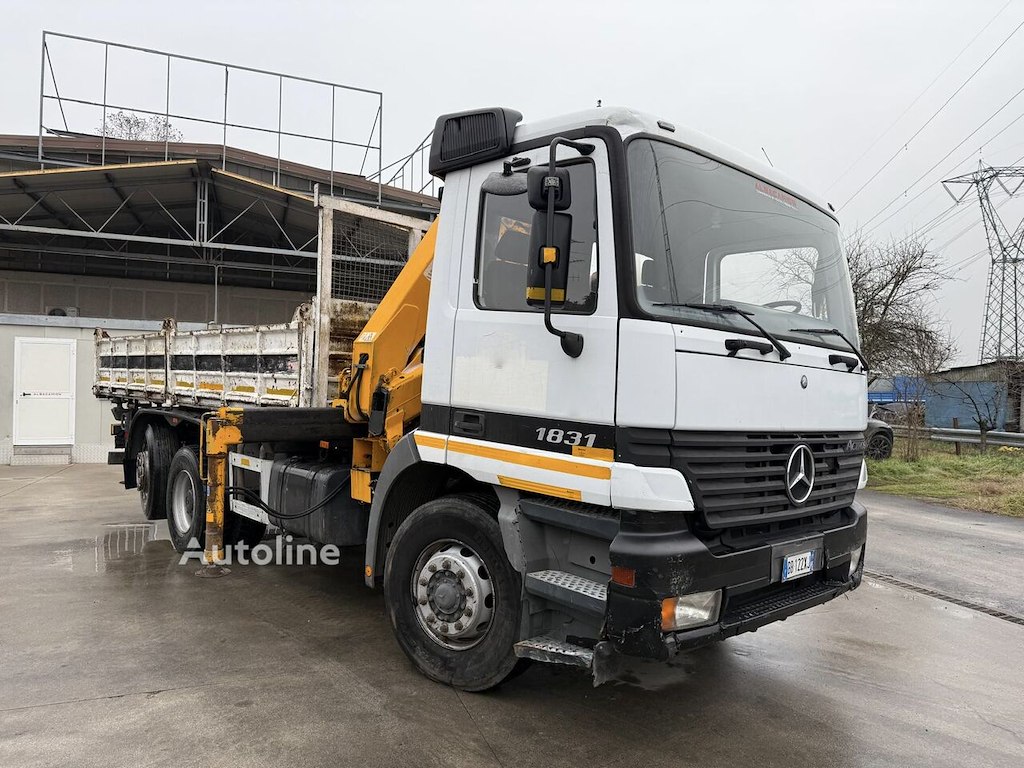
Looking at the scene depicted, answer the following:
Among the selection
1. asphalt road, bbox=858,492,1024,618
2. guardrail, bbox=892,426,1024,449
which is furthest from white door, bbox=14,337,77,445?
guardrail, bbox=892,426,1024,449

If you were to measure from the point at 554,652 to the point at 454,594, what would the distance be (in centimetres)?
68

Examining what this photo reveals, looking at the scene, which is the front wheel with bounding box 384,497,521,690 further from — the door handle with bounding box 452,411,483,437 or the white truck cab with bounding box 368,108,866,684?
the door handle with bounding box 452,411,483,437

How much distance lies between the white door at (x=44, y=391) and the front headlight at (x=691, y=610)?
1468cm

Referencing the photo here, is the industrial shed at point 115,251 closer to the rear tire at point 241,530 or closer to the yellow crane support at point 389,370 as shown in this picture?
the rear tire at point 241,530

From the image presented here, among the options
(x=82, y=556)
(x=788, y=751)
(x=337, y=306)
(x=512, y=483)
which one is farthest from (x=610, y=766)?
(x=82, y=556)

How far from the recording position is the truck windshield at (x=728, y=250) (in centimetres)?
295

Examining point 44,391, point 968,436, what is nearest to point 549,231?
point 44,391

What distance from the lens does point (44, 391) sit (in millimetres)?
13906

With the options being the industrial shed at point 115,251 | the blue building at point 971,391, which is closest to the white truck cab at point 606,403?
the industrial shed at point 115,251

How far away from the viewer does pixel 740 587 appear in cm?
298

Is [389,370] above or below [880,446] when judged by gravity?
above

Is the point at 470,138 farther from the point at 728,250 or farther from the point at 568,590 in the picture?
the point at 568,590

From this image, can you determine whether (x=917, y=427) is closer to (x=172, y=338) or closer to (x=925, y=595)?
(x=925, y=595)

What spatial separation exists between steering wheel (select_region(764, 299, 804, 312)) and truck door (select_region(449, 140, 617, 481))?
0.98 m
